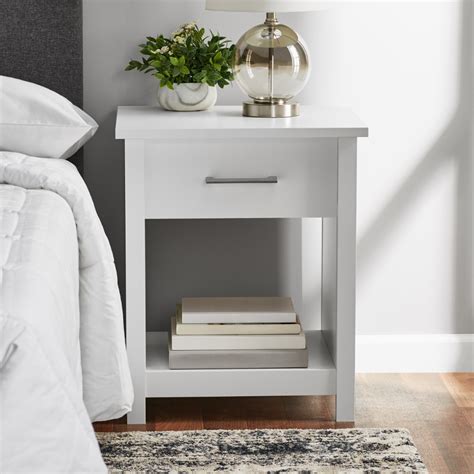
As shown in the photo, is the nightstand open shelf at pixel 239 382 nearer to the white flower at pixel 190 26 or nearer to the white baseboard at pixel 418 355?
the white baseboard at pixel 418 355

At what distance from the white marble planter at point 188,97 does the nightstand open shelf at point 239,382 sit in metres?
0.65

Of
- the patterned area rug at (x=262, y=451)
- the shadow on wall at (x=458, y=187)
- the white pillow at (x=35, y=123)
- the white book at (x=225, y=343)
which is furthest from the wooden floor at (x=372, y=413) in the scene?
the white pillow at (x=35, y=123)

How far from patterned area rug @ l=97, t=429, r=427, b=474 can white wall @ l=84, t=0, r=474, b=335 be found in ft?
1.88

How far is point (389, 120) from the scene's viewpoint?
266cm

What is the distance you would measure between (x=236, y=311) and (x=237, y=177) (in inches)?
14.3

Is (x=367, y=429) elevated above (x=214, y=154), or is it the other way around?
(x=214, y=154)

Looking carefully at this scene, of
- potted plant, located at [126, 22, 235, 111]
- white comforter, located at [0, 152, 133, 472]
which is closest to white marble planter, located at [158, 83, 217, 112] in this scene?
potted plant, located at [126, 22, 235, 111]

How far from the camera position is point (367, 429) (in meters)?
2.28

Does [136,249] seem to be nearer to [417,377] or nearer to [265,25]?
[265,25]

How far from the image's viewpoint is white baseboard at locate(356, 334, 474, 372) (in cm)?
274

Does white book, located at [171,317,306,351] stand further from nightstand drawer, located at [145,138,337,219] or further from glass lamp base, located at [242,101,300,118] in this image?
glass lamp base, located at [242,101,300,118]

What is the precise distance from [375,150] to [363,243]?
0.26 m

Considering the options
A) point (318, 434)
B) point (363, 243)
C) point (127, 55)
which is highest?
point (127, 55)

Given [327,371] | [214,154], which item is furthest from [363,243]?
[214,154]
